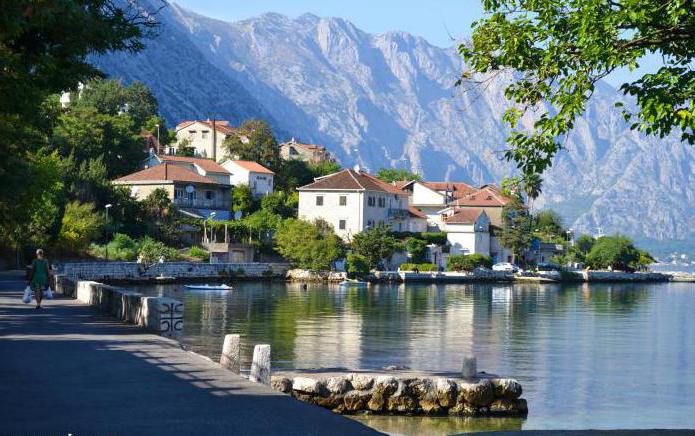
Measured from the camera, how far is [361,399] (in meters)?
24.5

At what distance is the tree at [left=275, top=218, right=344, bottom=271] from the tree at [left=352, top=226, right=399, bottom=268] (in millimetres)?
4226

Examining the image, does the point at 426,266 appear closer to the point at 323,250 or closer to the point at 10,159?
the point at 323,250

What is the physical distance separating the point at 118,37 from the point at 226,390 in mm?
7015

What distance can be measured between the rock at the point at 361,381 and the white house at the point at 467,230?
111 metres

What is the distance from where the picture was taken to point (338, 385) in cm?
2450

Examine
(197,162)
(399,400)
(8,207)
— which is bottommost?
(399,400)

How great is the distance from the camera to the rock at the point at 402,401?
24469 mm

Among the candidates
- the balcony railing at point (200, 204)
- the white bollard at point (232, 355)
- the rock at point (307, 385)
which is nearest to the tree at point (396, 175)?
the balcony railing at point (200, 204)

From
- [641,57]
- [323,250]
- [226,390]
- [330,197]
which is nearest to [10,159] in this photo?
[226,390]

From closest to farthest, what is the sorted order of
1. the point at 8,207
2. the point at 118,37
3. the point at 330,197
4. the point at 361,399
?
the point at 118,37 < the point at 361,399 < the point at 8,207 < the point at 330,197

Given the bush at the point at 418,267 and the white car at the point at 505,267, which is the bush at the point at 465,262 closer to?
the white car at the point at 505,267

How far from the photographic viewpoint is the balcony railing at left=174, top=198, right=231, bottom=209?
118000 mm

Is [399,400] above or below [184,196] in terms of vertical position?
below

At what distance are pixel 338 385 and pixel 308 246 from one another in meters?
89.7
